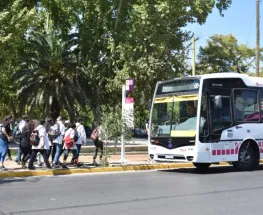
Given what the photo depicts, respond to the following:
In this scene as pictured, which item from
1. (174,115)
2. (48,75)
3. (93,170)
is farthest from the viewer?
(48,75)

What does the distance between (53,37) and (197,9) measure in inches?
378

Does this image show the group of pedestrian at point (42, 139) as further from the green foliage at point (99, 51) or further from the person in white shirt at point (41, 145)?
the green foliage at point (99, 51)

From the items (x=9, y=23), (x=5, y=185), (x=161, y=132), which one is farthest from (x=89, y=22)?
(x=5, y=185)

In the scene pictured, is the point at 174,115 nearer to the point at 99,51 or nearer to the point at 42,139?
the point at 42,139

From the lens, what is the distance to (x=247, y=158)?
1623 cm

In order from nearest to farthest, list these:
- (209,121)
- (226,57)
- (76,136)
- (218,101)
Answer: (218,101) < (209,121) < (76,136) < (226,57)

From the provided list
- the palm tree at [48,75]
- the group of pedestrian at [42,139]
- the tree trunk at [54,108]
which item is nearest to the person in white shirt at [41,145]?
the group of pedestrian at [42,139]

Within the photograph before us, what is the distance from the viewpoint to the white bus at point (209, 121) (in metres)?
14.9

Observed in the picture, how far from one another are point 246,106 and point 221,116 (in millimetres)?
1435

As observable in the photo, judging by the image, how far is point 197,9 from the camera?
973 inches

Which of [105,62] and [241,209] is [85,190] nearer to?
[241,209]

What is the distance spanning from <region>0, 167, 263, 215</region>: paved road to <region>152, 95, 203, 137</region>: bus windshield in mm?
1555

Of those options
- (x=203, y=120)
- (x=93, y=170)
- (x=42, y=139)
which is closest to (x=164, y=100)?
(x=203, y=120)

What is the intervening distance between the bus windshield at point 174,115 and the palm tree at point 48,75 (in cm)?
1338
